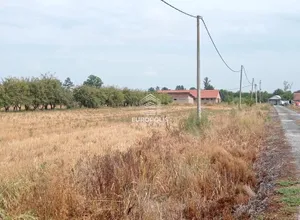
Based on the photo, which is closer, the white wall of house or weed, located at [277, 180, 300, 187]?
weed, located at [277, 180, 300, 187]

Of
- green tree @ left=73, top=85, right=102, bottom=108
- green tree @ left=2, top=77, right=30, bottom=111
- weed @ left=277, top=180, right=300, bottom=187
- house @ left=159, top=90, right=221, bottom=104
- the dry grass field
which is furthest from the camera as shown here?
house @ left=159, top=90, right=221, bottom=104

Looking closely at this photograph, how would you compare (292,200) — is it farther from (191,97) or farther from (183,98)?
(191,97)

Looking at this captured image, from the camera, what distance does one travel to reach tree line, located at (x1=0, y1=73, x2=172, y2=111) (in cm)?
5650

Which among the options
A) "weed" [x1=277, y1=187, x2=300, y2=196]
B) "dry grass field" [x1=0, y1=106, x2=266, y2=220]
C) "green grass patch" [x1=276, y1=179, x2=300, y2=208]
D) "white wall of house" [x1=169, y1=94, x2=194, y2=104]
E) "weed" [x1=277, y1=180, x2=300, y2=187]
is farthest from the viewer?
"white wall of house" [x1=169, y1=94, x2=194, y2=104]

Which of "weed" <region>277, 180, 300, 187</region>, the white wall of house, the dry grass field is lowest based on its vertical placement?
"weed" <region>277, 180, 300, 187</region>

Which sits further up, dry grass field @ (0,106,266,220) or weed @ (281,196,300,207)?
dry grass field @ (0,106,266,220)

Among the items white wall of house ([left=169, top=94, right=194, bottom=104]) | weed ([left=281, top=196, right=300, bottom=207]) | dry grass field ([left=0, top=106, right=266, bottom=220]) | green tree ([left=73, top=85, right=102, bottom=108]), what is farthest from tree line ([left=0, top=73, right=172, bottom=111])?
weed ([left=281, top=196, right=300, bottom=207])

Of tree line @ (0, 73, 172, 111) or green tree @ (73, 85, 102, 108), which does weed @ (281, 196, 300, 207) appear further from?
green tree @ (73, 85, 102, 108)

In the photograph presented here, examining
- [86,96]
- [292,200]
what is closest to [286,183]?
[292,200]

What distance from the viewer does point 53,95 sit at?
65625mm

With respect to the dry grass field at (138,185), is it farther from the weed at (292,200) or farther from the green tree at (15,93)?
the green tree at (15,93)

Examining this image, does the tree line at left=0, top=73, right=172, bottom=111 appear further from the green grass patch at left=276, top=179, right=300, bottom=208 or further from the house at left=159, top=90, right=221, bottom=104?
the green grass patch at left=276, top=179, right=300, bottom=208

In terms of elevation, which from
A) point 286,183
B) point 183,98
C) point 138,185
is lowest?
point 286,183

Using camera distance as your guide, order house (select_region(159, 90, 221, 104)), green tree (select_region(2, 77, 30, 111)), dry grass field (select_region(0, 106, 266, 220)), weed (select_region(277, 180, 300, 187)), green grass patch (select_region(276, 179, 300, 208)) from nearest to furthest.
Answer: dry grass field (select_region(0, 106, 266, 220)) → green grass patch (select_region(276, 179, 300, 208)) → weed (select_region(277, 180, 300, 187)) → green tree (select_region(2, 77, 30, 111)) → house (select_region(159, 90, 221, 104))
